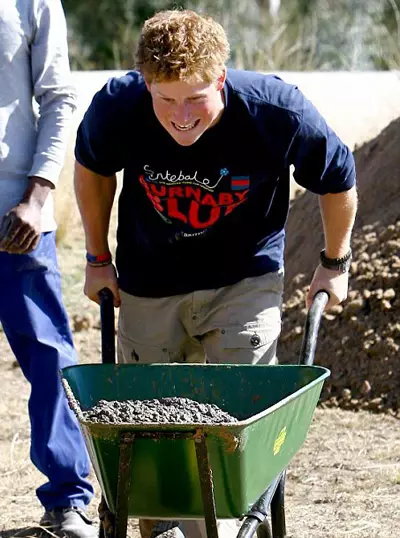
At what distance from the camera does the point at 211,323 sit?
381cm

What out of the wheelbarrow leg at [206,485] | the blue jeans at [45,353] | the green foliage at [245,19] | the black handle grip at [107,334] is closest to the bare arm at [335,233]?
the black handle grip at [107,334]

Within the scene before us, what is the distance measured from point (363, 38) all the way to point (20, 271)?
17.0m

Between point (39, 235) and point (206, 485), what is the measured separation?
4.91 feet

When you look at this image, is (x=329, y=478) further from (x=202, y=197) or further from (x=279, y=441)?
(x=279, y=441)

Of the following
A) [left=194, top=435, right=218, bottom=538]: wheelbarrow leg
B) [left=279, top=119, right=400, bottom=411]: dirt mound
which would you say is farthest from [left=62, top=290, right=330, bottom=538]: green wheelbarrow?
[left=279, top=119, right=400, bottom=411]: dirt mound

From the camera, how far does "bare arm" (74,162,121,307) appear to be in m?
3.72

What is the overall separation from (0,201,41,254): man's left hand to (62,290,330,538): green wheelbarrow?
837mm

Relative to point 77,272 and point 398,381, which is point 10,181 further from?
point 77,272

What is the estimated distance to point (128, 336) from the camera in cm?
398

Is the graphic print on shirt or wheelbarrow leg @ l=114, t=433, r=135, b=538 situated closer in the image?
wheelbarrow leg @ l=114, t=433, r=135, b=538

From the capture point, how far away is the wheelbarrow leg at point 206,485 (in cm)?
268

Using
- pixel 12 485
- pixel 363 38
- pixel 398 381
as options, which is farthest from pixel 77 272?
pixel 363 38

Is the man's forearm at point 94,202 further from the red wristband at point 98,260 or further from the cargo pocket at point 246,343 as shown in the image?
the cargo pocket at point 246,343

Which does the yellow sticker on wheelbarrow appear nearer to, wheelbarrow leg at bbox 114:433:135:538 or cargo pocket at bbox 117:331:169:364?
wheelbarrow leg at bbox 114:433:135:538
